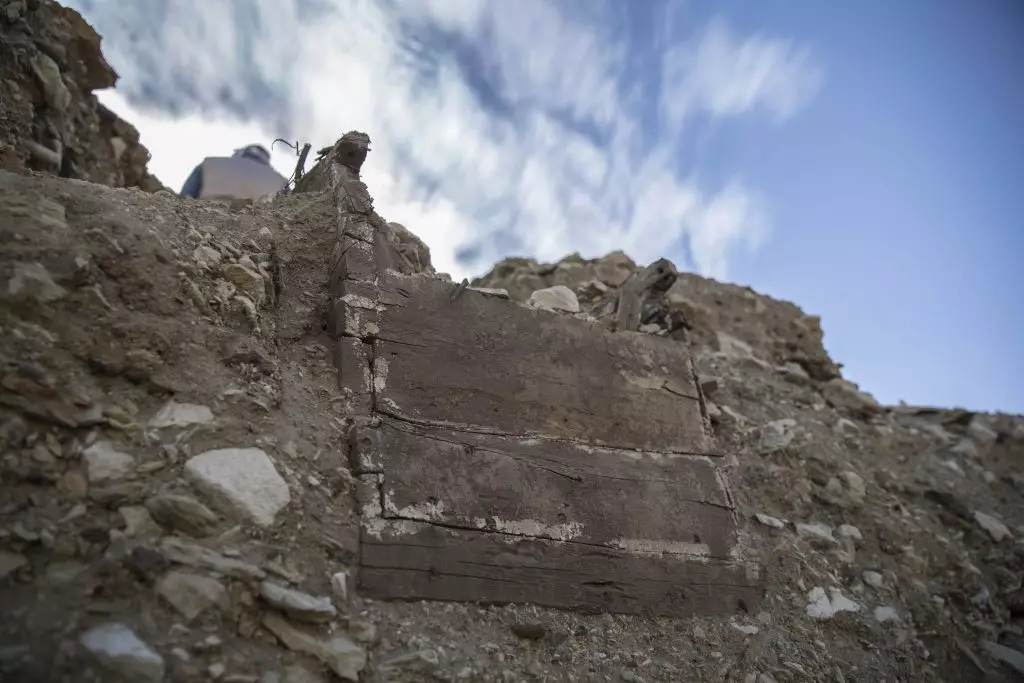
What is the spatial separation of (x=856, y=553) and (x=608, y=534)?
93.4 inches

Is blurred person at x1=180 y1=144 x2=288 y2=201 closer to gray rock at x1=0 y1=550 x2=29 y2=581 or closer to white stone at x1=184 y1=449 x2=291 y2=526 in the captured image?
white stone at x1=184 y1=449 x2=291 y2=526

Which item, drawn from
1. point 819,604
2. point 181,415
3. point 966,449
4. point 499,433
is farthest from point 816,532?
point 181,415

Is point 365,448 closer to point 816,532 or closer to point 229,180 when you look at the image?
point 816,532

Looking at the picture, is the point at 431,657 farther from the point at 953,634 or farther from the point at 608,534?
the point at 953,634

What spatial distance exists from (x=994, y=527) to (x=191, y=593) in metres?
6.22

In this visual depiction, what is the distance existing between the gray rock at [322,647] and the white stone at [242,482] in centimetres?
38

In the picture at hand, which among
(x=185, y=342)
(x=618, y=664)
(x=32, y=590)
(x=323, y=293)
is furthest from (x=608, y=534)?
(x=32, y=590)

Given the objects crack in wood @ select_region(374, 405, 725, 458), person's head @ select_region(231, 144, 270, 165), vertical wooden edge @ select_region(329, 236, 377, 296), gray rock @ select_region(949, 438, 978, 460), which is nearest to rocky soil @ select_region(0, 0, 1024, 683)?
vertical wooden edge @ select_region(329, 236, 377, 296)

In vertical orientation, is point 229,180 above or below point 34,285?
above

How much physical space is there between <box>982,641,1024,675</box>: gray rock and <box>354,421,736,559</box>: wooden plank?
2085 mm

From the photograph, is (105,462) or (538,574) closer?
(105,462)

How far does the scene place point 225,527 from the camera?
2.40 metres

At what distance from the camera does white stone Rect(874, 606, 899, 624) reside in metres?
4.17

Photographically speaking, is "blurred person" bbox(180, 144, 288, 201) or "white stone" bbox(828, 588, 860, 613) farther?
"blurred person" bbox(180, 144, 288, 201)
